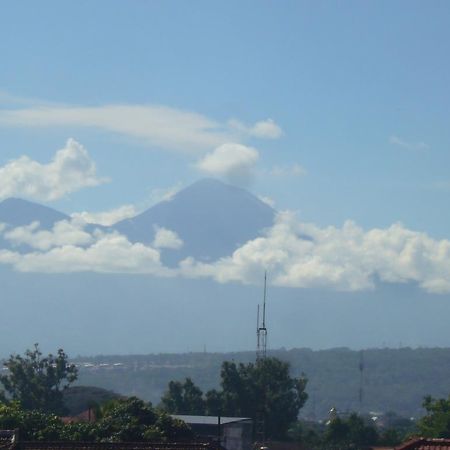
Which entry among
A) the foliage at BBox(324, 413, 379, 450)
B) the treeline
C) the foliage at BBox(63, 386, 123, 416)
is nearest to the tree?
the treeline

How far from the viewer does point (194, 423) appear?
252ft

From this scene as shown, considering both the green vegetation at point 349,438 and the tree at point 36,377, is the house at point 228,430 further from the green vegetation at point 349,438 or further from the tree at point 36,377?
the tree at point 36,377

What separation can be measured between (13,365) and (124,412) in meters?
44.7

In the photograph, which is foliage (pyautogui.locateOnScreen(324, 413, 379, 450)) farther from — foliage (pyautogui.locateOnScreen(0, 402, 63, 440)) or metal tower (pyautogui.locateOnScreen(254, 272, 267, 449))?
foliage (pyautogui.locateOnScreen(0, 402, 63, 440))

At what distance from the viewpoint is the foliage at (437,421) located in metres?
85.2

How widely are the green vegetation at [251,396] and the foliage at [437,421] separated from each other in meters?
14.8

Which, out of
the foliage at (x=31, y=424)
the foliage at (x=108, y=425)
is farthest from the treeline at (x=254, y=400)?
the foliage at (x=31, y=424)

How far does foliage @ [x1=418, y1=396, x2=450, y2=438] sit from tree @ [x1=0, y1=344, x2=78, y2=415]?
93.0 ft

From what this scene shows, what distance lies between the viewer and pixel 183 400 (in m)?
107

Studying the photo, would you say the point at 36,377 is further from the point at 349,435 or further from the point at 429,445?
the point at 429,445

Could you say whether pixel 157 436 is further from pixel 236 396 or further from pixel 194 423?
pixel 236 396

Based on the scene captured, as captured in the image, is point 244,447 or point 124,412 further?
point 244,447

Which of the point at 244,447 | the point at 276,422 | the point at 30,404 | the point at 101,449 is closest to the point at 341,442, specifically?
the point at 276,422

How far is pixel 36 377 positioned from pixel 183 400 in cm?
1233
